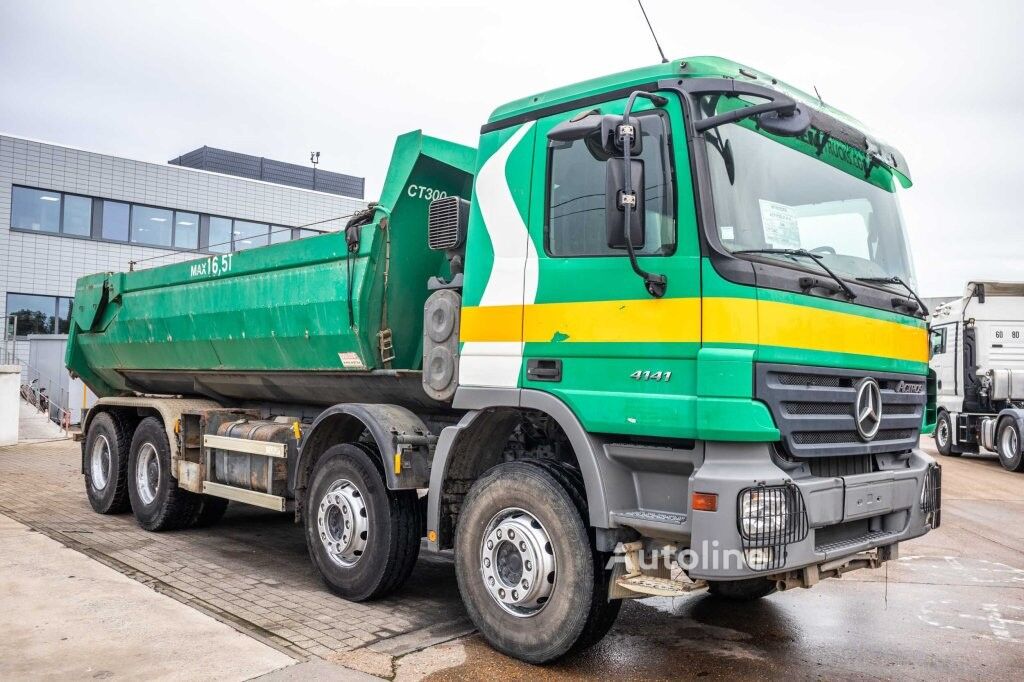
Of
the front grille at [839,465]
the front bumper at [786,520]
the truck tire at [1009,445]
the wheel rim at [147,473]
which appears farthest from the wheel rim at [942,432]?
the wheel rim at [147,473]

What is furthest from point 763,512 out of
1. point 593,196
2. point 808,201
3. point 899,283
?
point 899,283

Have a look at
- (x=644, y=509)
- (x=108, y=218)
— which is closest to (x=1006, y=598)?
(x=644, y=509)

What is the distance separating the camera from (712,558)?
4043 mm

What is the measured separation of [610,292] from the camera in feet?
15.0

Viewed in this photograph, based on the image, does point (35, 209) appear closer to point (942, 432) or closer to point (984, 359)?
point (942, 432)

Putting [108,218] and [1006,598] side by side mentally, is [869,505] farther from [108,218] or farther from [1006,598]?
[108,218]

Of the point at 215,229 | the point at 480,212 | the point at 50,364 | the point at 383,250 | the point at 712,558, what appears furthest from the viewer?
the point at 215,229

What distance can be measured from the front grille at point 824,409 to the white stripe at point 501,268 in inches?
57.0

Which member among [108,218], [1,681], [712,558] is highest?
[108,218]

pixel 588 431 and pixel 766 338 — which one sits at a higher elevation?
pixel 766 338

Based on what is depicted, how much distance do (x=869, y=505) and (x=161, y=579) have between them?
16.2 feet

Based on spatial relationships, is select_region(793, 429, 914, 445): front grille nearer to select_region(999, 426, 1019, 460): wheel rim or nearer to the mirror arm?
the mirror arm

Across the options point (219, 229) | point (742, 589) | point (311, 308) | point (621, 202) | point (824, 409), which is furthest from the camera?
point (219, 229)

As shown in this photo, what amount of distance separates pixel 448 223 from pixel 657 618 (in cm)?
295
